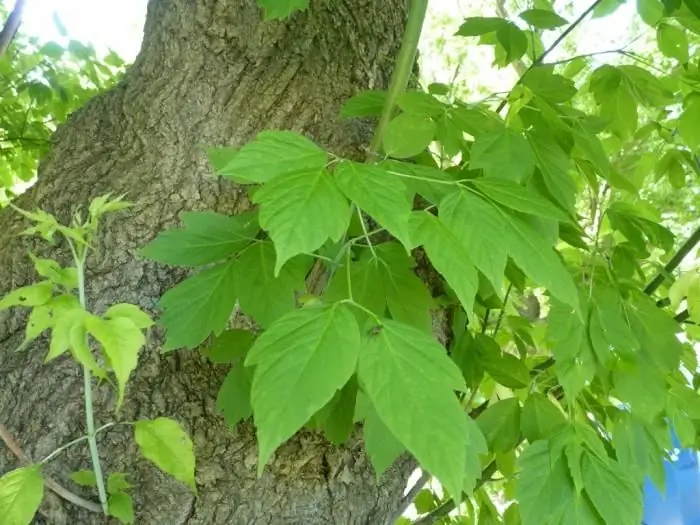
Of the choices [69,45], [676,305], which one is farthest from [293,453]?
[69,45]

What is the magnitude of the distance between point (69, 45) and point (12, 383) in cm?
120

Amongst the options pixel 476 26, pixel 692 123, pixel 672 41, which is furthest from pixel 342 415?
pixel 672 41

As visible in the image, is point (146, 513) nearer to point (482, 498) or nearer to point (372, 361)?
point (372, 361)

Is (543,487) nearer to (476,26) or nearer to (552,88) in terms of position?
(552,88)

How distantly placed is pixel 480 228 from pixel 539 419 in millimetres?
511

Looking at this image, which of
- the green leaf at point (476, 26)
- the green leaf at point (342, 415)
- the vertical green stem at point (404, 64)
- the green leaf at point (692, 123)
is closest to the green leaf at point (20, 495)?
the green leaf at point (342, 415)

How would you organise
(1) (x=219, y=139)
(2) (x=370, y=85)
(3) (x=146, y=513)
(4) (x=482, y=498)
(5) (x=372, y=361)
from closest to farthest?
1. (5) (x=372, y=361)
2. (3) (x=146, y=513)
3. (1) (x=219, y=139)
4. (2) (x=370, y=85)
5. (4) (x=482, y=498)

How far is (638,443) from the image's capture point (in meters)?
0.96

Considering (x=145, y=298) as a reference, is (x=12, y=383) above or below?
below

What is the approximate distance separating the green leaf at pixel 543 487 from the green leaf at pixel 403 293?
0.22 metres

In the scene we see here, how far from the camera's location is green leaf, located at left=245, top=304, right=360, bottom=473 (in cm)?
47

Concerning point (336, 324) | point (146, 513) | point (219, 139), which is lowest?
point (146, 513)

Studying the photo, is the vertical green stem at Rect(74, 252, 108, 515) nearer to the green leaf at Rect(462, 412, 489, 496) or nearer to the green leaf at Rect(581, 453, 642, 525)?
the green leaf at Rect(462, 412, 489, 496)

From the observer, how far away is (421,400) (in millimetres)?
468
